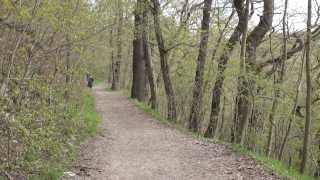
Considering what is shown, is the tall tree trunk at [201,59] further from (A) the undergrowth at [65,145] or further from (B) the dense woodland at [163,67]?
(A) the undergrowth at [65,145]

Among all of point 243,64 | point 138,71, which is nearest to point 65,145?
point 243,64

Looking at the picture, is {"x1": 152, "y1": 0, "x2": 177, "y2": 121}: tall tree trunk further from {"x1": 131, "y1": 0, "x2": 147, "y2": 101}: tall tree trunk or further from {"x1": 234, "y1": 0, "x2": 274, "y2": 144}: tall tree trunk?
{"x1": 131, "y1": 0, "x2": 147, "y2": 101}: tall tree trunk

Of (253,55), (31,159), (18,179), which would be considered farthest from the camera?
(253,55)

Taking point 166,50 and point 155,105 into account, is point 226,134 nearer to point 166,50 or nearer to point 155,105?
point 155,105

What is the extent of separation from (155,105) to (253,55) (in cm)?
837

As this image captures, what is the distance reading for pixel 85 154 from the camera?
34.3 feet

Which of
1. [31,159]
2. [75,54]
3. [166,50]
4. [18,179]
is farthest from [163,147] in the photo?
[166,50]

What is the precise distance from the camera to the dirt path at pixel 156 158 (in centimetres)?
892

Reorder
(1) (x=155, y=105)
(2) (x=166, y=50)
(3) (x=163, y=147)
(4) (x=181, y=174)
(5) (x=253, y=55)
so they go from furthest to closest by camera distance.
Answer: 1. (1) (x=155, y=105)
2. (2) (x=166, y=50)
3. (5) (x=253, y=55)
4. (3) (x=163, y=147)
5. (4) (x=181, y=174)

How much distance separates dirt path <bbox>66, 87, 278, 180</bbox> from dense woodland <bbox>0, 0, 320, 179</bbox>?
63cm

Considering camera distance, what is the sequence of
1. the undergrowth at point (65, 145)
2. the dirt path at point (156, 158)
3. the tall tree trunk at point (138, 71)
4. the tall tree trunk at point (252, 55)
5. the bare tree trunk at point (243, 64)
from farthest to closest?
the tall tree trunk at point (138, 71), the tall tree trunk at point (252, 55), the bare tree trunk at point (243, 64), the dirt path at point (156, 158), the undergrowth at point (65, 145)

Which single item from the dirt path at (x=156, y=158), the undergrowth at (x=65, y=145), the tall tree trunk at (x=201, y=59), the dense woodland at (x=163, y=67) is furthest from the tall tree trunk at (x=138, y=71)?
the undergrowth at (x=65, y=145)

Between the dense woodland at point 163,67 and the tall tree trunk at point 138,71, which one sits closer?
the dense woodland at point 163,67

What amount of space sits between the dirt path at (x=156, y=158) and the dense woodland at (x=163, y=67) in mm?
627
